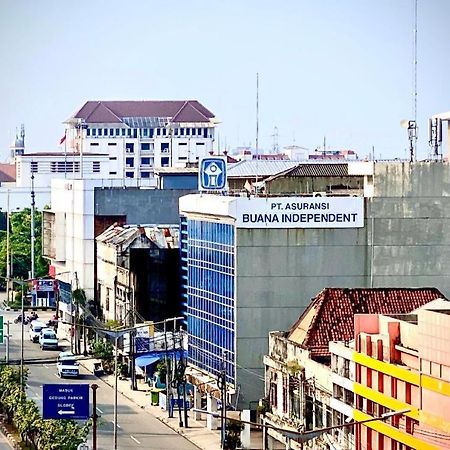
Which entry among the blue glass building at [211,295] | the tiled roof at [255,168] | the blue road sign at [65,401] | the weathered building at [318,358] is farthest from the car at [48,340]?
the blue road sign at [65,401]

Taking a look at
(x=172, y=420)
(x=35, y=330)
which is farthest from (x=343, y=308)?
(x=35, y=330)

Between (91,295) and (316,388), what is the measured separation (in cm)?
6107

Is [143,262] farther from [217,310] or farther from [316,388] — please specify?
[316,388]

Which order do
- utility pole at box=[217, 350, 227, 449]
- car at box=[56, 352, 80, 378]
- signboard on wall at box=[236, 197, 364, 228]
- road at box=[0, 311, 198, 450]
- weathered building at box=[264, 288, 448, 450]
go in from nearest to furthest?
weathered building at box=[264, 288, 448, 450], utility pole at box=[217, 350, 227, 449], road at box=[0, 311, 198, 450], signboard on wall at box=[236, 197, 364, 228], car at box=[56, 352, 80, 378]

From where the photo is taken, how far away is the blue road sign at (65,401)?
7906 centimetres

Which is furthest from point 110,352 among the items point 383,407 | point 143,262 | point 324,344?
point 383,407

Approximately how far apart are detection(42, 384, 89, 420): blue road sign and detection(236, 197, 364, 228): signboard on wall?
1500cm

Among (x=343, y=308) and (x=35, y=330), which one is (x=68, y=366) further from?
(x=343, y=308)

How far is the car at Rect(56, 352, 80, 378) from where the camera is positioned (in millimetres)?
111125

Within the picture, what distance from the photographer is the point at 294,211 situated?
90.4 m

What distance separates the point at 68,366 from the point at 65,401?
32.5 meters

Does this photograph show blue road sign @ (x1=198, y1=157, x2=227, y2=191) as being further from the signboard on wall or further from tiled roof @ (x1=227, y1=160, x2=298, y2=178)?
tiled roof @ (x1=227, y1=160, x2=298, y2=178)

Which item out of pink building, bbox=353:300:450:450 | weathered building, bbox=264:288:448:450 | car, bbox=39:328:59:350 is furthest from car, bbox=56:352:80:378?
pink building, bbox=353:300:450:450

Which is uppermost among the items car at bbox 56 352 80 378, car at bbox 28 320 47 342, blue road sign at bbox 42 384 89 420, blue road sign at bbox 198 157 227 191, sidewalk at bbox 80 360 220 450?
blue road sign at bbox 198 157 227 191
